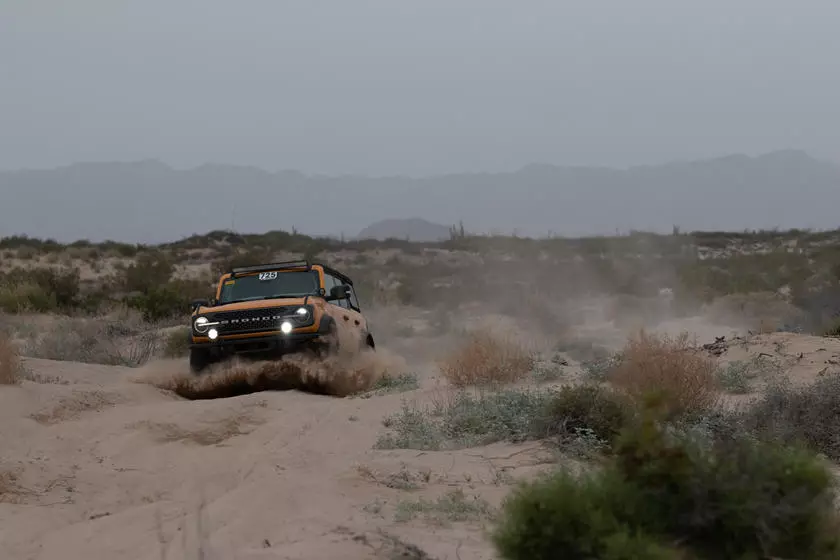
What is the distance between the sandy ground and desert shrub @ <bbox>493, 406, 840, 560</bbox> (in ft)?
3.03

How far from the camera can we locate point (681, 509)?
10.6 ft

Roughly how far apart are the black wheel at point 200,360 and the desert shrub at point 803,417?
6558mm

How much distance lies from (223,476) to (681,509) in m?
3.92

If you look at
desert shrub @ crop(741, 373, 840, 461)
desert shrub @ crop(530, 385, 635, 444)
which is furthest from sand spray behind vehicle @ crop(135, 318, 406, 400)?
desert shrub @ crop(741, 373, 840, 461)

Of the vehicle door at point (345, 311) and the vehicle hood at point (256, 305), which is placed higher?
the vehicle hood at point (256, 305)

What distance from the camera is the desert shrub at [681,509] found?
121 inches

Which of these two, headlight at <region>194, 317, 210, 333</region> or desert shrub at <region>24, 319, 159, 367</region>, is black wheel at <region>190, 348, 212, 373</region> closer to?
headlight at <region>194, 317, 210, 333</region>

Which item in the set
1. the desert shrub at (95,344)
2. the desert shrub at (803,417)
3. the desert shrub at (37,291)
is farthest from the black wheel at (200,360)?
the desert shrub at (37,291)

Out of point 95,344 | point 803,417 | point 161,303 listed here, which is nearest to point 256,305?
point 95,344

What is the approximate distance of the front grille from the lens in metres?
10.5

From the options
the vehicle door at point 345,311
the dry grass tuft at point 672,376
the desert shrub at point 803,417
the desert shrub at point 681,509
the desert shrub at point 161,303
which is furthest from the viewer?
the desert shrub at point 161,303

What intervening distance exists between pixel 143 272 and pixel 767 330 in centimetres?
2010

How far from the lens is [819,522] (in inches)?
127

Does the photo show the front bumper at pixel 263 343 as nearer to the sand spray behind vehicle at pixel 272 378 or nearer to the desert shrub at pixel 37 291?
the sand spray behind vehicle at pixel 272 378
